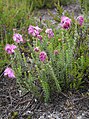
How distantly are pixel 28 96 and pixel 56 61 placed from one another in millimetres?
417

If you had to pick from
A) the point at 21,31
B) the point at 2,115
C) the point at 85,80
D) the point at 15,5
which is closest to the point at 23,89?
the point at 2,115

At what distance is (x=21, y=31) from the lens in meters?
3.72

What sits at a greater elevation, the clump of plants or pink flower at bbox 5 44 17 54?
pink flower at bbox 5 44 17 54

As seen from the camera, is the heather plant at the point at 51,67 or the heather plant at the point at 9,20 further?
the heather plant at the point at 9,20

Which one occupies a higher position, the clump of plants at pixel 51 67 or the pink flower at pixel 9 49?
the pink flower at pixel 9 49

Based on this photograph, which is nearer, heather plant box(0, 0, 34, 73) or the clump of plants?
the clump of plants

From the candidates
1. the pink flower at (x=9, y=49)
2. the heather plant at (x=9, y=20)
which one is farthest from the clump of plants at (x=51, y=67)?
the heather plant at (x=9, y=20)

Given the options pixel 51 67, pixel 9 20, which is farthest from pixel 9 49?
pixel 9 20

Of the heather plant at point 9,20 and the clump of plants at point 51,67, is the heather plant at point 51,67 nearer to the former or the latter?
the clump of plants at point 51,67

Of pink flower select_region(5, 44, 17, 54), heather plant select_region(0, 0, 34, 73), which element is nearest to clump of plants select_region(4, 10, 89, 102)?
pink flower select_region(5, 44, 17, 54)

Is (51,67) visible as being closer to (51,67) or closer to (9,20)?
(51,67)

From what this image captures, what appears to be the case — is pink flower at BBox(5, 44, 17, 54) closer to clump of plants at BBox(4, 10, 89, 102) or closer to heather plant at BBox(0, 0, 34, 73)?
clump of plants at BBox(4, 10, 89, 102)

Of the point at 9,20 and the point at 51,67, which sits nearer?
the point at 51,67

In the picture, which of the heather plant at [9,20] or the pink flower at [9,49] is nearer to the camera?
the pink flower at [9,49]
